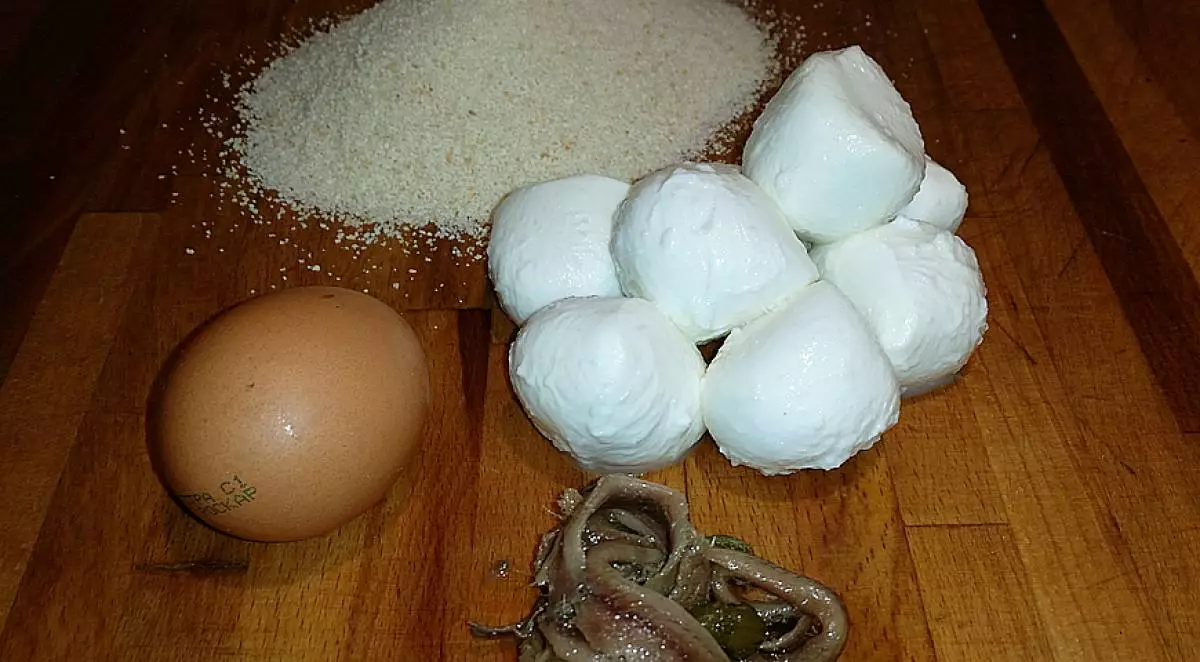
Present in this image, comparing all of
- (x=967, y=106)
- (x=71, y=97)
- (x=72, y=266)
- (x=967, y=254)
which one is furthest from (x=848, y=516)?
(x=71, y=97)

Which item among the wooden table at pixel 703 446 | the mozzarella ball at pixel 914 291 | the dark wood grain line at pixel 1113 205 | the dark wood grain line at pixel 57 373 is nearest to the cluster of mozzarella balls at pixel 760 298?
the mozzarella ball at pixel 914 291

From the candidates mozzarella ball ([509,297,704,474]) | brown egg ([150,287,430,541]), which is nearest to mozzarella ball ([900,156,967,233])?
mozzarella ball ([509,297,704,474])

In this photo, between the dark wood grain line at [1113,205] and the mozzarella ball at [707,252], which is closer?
the mozzarella ball at [707,252]

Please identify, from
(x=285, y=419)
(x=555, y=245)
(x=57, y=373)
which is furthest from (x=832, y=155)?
(x=57, y=373)

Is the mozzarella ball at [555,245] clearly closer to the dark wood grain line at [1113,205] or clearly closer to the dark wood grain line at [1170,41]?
the dark wood grain line at [1113,205]

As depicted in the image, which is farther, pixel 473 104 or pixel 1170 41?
pixel 1170 41

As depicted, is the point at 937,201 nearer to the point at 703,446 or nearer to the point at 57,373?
the point at 703,446

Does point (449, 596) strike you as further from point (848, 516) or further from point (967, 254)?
point (967, 254)
